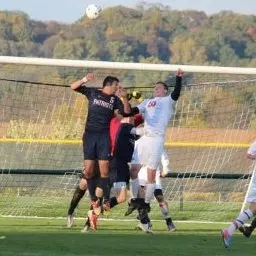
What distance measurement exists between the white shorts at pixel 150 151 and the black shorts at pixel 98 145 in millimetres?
862

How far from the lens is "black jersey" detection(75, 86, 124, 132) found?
17.0 meters

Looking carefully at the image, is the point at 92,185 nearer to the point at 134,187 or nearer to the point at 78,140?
the point at 134,187

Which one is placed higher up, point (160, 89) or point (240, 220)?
point (160, 89)

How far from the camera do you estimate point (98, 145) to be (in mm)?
16984

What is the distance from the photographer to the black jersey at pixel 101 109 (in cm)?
1703

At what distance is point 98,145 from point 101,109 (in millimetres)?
473

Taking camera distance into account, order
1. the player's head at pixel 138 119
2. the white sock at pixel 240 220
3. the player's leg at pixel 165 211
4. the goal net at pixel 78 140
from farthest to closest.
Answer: the goal net at pixel 78 140, the player's head at pixel 138 119, the player's leg at pixel 165 211, the white sock at pixel 240 220

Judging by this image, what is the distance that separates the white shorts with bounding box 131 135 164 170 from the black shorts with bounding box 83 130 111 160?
862 mm

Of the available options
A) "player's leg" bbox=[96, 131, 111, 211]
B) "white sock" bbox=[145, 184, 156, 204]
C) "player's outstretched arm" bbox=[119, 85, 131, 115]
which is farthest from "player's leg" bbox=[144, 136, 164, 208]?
"player's leg" bbox=[96, 131, 111, 211]

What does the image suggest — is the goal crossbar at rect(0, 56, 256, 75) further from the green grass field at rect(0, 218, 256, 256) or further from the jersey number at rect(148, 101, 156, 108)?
the green grass field at rect(0, 218, 256, 256)

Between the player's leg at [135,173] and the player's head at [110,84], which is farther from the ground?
the player's head at [110,84]

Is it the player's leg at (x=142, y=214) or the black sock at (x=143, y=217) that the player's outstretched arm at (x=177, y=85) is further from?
the black sock at (x=143, y=217)

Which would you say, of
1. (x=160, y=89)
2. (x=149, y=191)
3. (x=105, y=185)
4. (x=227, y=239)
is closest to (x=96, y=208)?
(x=105, y=185)

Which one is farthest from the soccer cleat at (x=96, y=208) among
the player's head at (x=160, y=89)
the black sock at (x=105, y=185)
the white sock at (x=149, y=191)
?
the player's head at (x=160, y=89)
